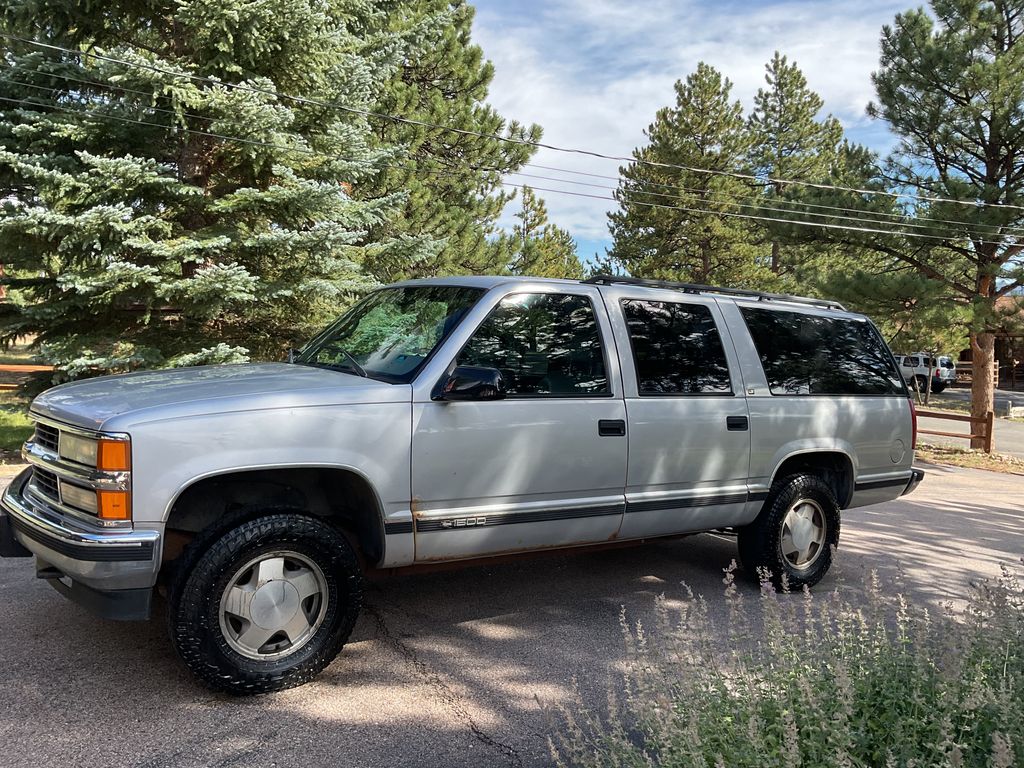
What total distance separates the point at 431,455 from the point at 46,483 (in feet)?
5.86

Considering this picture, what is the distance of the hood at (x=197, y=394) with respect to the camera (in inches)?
127

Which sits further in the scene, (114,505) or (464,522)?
(464,522)

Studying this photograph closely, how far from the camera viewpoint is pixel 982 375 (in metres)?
16.6

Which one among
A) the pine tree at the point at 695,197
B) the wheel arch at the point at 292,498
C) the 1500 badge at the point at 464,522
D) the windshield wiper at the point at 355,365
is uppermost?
the pine tree at the point at 695,197

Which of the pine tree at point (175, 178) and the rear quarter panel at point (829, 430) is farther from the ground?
the pine tree at point (175, 178)

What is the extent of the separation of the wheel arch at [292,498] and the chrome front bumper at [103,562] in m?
0.30

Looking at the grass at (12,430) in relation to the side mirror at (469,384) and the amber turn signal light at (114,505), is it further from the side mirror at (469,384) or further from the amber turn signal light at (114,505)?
the side mirror at (469,384)

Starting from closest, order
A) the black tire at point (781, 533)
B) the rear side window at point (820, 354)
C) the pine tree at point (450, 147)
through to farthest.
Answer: the black tire at point (781, 533) → the rear side window at point (820, 354) → the pine tree at point (450, 147)

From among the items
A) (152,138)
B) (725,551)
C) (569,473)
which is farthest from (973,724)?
(152,138)

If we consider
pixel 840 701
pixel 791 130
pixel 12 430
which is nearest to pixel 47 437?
pixel 840 701

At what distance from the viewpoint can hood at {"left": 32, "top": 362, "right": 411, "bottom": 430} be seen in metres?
3.22

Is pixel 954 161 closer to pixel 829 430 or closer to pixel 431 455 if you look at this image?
pixel 829 430

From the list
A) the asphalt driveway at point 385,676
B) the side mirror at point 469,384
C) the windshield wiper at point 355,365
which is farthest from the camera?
the windshield wiper at point 355,365

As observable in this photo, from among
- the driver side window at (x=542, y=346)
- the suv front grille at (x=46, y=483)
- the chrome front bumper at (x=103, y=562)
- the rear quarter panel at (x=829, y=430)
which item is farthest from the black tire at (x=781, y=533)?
the suv front grille at (x=46, y=483)
